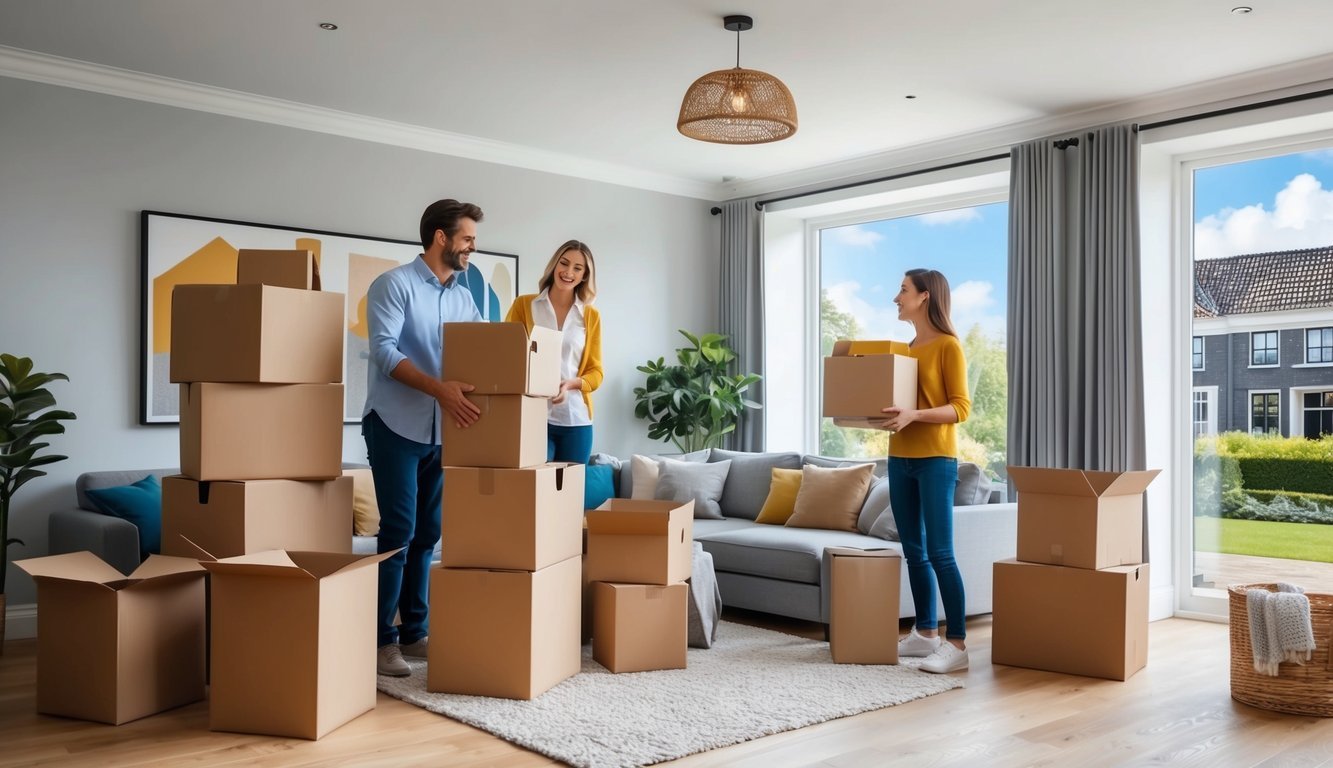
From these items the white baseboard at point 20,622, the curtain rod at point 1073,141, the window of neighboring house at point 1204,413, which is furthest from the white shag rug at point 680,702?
the curtain rod at point 1073,141

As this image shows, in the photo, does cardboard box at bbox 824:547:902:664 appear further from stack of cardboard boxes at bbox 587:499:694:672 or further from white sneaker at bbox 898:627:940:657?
stack of cardboard boxes at bbox 587:499:694:672

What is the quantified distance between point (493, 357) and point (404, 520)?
2.17ft

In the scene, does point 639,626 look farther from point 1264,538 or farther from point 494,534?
point 1264,538

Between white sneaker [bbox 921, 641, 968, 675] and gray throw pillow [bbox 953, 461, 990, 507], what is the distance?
1130 millimetres

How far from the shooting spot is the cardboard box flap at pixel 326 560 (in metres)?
3.10

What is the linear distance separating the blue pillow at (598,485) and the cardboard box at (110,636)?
2482 millimetres

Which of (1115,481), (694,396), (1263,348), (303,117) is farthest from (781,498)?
(303,117)

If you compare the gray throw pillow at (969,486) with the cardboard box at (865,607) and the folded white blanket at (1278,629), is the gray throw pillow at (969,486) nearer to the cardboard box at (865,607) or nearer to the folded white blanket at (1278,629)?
the cardboard box at (865,607)

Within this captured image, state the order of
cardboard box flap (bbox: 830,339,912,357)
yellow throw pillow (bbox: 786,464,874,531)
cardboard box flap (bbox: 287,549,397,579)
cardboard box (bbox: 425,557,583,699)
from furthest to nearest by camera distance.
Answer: yellow throw pillow (bbox: 786,464,874,531), cardboard box flap (bbox: 830,339,912,357), cardboard box (bbox: 425,557,583,699), cardboard box flap (bbox: 287,549,397,579)

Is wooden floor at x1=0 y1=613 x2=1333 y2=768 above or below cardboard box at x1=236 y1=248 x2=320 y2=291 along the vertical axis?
below

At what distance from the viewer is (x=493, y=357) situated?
129 inches

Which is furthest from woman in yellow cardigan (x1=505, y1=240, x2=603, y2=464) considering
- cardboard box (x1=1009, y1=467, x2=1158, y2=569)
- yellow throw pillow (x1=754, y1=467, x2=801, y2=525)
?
yellow throw pillow (x1=754, y1=467, x2=801, y2=525)

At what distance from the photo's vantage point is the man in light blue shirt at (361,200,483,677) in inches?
136

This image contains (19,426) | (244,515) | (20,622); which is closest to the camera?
(244,515)
